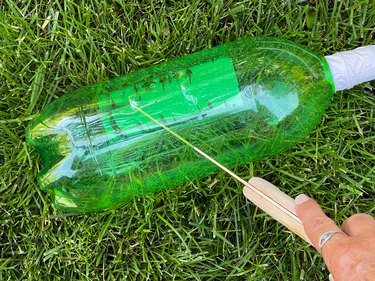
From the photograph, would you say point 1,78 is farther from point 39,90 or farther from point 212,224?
point 212,224

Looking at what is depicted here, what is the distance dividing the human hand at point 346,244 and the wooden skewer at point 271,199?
112 mm

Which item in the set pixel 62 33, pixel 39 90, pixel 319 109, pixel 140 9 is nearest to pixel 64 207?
pixel 39 90

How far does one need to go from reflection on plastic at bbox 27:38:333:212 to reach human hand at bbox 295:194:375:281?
1.18 feet

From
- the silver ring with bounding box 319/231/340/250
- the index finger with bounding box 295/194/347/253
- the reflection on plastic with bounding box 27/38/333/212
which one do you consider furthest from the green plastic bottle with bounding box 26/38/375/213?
the silver ring with bounding box 319/231/340/250

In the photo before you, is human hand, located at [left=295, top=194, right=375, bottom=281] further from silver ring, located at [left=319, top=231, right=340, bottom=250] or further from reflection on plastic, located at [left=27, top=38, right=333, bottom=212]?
reflection on plastic, located at [left=27, top=38, right=333, bottom=212]

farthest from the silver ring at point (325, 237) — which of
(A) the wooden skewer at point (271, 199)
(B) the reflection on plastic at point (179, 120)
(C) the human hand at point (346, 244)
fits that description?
(B) the reflection on plastic at point (179, 120)

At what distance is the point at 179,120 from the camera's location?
5.00 ft

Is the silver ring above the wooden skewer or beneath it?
above

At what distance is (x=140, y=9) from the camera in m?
1.70

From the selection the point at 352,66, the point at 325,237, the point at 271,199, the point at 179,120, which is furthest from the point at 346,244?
the point at 179,120

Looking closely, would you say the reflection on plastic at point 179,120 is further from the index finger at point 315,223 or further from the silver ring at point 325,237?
the silver ring at point 325,237

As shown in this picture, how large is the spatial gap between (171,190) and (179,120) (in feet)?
0.84

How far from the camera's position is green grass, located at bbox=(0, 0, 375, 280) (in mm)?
1669

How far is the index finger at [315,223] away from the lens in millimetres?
1085
